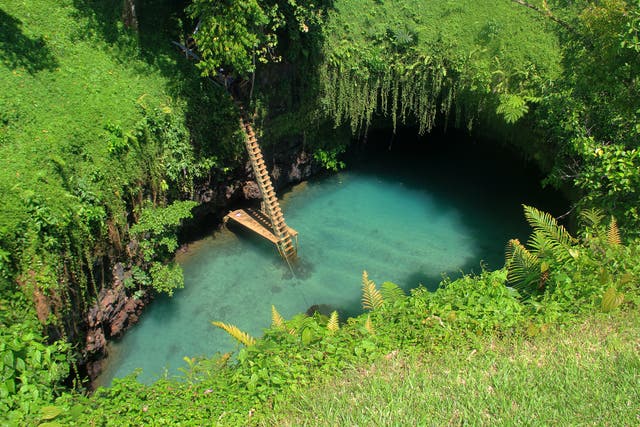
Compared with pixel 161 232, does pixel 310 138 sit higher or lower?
higher

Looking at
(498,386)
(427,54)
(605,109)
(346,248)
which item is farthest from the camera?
(427,54)

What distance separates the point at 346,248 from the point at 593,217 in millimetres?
6536

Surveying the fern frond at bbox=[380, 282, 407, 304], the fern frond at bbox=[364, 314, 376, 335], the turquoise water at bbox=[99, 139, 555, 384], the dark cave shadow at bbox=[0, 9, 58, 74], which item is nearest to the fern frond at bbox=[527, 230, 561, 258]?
the fern frond at bbox=[380, 282, 407, 304]

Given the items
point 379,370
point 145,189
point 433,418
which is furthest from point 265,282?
point 433,418

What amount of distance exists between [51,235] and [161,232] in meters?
3.01

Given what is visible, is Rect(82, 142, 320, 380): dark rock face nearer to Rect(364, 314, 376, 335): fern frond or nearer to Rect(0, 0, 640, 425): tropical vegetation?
Rect(0, 0, 640, 425): tropical vegetation

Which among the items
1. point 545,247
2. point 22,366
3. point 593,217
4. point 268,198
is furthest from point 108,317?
point 593,217

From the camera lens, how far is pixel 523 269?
8.89 m

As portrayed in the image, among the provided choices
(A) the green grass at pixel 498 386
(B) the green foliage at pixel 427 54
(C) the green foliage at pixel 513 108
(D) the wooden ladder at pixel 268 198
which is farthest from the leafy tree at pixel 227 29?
(A) the green grass at pixel 498 386

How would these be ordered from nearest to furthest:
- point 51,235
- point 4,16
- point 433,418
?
point 433,418 < point 51,235 < point 4,16

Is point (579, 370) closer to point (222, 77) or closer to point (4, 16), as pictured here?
Result: point (222, 77)

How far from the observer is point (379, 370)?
6.57m

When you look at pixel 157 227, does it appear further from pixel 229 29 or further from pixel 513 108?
pixel 513 108

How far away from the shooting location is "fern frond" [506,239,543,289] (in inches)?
333
